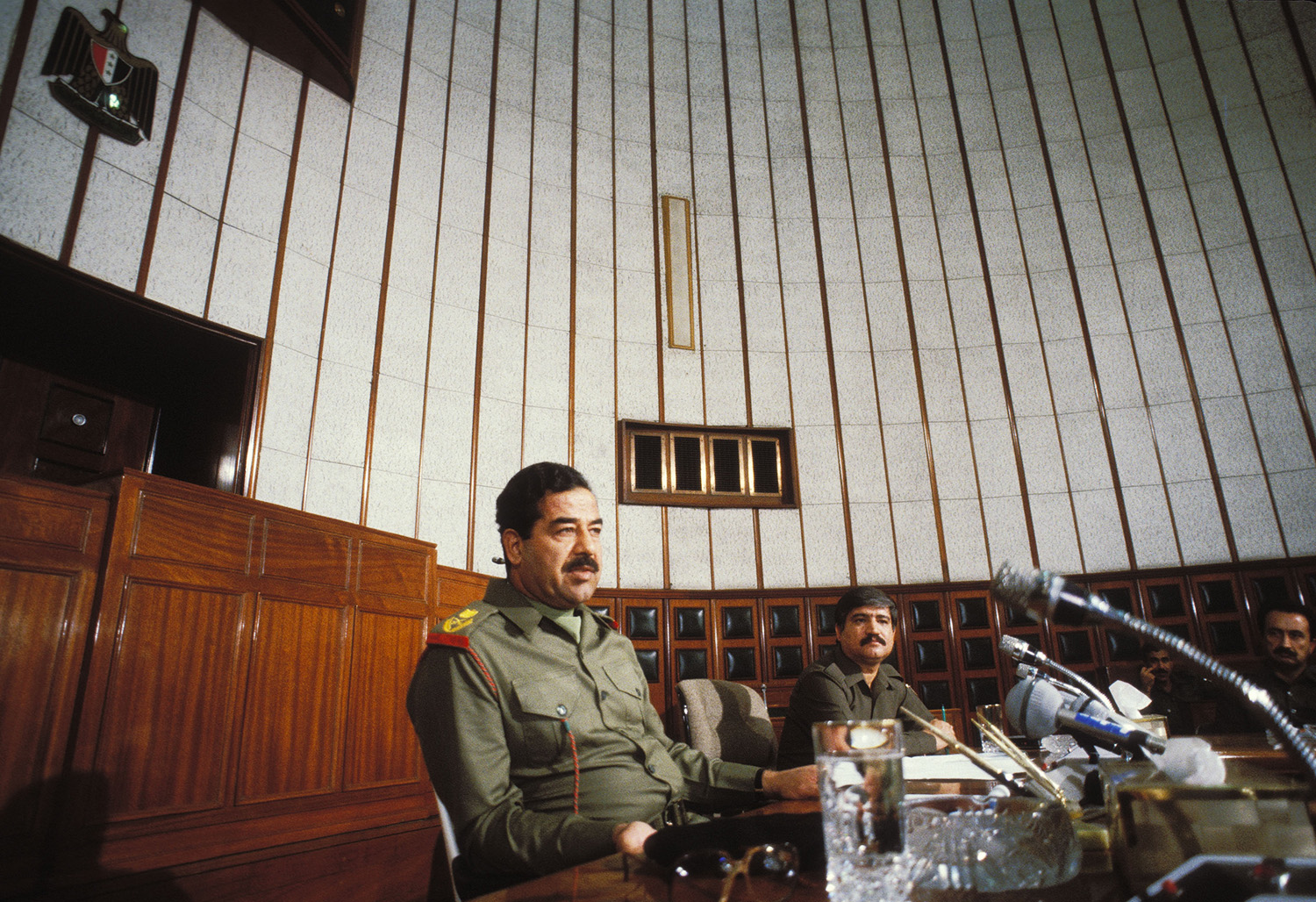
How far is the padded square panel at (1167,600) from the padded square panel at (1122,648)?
29cm

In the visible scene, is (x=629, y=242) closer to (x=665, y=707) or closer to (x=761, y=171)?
(x=761, y=171)

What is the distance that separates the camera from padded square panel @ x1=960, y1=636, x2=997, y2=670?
550 centimetres

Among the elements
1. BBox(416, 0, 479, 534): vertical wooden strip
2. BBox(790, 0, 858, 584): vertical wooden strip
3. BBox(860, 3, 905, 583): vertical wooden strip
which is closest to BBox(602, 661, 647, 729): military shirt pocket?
BBox(416, 0, 479, 534): vertical wooden strip

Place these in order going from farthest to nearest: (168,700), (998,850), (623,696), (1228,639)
Answer: (1228,639) < (168,700) < (623,696) < (998,850)

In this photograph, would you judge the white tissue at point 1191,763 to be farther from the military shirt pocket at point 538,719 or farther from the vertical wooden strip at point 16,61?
the vertical wooden strip at point 16,61

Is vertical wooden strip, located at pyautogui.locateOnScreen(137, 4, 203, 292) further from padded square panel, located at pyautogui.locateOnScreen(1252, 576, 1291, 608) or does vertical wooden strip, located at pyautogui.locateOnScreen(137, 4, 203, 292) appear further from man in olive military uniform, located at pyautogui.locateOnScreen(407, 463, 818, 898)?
padded square panel, located at pyautogui.locateOnScreen(1252, 576, 1291, 608)

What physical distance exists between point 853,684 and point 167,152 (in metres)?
4.57

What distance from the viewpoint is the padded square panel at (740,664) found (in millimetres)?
5508

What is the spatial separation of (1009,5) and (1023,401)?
3930 millimetres

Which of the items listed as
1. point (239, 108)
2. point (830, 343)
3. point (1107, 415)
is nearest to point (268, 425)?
point (239, 108)

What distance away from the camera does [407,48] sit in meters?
5.51

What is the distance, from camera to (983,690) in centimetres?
546

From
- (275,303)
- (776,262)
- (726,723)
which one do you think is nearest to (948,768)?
(726,723)

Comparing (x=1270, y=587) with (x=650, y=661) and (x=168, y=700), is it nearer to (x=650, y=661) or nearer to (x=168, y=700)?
(x=650, y=661)
